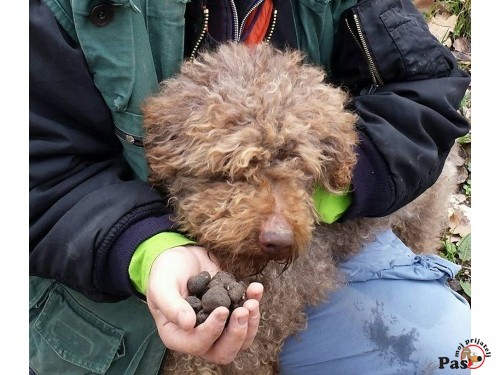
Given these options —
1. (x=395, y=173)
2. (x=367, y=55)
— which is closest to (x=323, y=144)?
(x=395, y=173)

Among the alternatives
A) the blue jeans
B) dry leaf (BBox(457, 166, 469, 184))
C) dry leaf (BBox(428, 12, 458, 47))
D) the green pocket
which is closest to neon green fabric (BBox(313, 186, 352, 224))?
the blue jeans

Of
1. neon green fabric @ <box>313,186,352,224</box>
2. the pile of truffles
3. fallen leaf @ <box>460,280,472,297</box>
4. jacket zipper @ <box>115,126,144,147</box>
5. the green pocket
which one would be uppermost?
jacket zipper @ <box>115,126,144,147</box>

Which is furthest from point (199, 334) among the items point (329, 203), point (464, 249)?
point (464, 249)

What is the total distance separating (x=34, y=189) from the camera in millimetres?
2068

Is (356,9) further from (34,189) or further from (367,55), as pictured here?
(34,189)

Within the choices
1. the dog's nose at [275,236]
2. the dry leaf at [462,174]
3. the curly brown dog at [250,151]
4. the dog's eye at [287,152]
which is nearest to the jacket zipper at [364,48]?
the curly brown dog at [250,151]

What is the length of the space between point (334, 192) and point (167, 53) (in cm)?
78

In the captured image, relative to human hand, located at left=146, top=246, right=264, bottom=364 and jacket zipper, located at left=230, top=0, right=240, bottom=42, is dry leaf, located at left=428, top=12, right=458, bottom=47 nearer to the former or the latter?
jacket zipper, located at left=230, top=0, right=240, bottom=42

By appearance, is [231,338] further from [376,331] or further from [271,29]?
[271,29]

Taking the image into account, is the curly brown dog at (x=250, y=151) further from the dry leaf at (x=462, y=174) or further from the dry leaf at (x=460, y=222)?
the dry leaf at (x=462, y=174)

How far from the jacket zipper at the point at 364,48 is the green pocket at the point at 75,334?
1435 mm

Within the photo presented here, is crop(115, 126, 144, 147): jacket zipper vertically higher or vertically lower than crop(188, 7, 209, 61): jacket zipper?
lower

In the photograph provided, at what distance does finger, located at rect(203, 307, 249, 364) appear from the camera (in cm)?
167

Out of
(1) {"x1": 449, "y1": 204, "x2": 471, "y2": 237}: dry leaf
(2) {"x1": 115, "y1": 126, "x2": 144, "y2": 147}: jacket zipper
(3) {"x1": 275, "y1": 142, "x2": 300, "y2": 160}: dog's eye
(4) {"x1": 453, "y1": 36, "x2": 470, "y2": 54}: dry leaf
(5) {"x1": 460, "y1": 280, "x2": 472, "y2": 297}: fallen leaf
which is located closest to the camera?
(3) {"x1": 275, "y1": 142, "x2": 300, "y2": 160}: dog's eye
